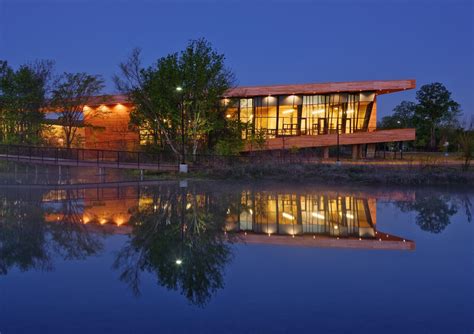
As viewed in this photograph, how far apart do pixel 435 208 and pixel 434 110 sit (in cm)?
6562

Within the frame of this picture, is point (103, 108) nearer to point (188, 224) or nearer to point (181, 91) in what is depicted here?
point (181, 91)

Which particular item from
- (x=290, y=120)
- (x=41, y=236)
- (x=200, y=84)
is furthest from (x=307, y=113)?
(x=41, y=236)

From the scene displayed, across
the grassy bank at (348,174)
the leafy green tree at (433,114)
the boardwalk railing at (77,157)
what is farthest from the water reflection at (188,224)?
the leafy green tree at (433,114)

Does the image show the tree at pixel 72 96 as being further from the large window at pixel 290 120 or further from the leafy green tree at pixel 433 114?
the leafy green tree at pixel 433 114

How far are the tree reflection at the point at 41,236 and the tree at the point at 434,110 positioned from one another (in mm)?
69347

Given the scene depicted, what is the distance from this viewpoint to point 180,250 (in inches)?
381

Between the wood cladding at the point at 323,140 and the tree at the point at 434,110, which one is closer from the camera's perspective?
the wood cladding at the point at 323,140

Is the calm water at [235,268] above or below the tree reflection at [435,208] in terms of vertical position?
below

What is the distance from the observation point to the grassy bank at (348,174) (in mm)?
25764

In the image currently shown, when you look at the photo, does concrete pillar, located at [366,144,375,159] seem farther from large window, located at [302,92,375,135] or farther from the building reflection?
the building reflection

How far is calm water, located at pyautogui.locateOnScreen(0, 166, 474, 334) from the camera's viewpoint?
20.0 ft

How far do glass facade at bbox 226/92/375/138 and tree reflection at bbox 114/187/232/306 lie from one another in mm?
34467

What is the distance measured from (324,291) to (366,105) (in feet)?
146

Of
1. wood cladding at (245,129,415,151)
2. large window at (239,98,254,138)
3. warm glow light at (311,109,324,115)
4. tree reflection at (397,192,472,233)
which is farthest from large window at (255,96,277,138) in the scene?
tree reflection at (397,192,472,233)
